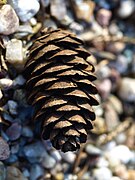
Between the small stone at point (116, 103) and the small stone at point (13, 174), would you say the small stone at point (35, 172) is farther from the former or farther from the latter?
the small stone at point (116, 103)

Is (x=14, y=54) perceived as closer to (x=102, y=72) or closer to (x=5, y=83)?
(x=5, y=83)

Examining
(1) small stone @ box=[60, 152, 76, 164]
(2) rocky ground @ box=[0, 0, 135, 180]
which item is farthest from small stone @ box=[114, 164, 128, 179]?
(1) small stone @ box=[60, 152, 76, 164]

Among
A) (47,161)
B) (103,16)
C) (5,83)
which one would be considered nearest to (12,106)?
(5,83)

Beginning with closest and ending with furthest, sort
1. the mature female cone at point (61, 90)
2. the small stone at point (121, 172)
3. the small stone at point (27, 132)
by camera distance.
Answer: the mature female cone at point (61, 90) < the small stone at point (27, 132) < the small stone at point (121, 172)

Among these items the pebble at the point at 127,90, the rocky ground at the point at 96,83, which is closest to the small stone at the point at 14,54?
the rocky ground at the point at 96,83

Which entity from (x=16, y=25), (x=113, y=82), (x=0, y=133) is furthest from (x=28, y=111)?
(x=113, y=82)
